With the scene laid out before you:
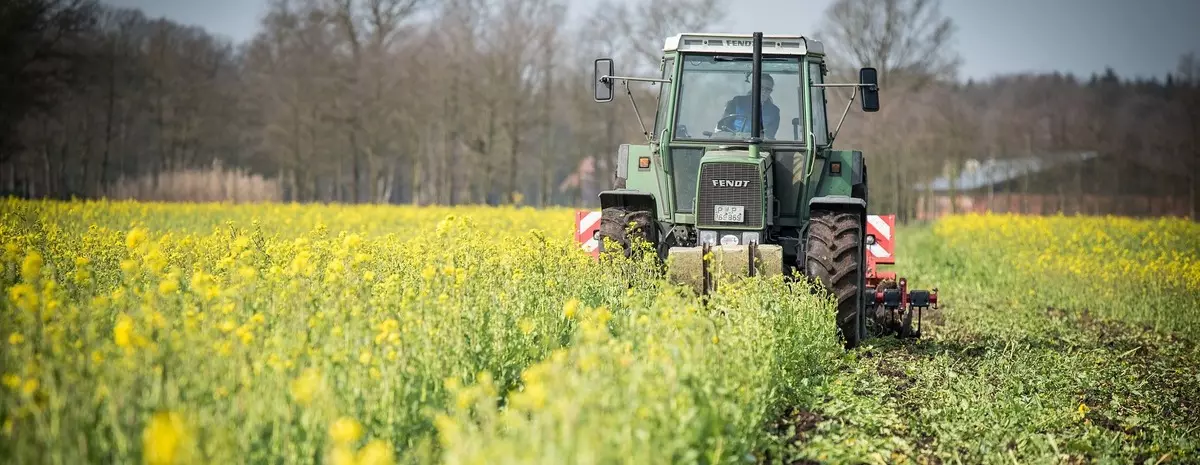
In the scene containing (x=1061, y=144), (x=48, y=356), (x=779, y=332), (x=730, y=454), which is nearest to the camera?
(x=48, y=356)

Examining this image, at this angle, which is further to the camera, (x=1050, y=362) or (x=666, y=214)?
(x=666, y=214)

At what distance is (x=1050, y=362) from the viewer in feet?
30.0

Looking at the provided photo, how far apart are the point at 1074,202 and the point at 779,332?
5445cm

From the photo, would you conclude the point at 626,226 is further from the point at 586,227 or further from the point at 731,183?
the point at 586,227

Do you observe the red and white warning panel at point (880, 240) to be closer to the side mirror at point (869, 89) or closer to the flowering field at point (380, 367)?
the side mirror at point (869, 89)

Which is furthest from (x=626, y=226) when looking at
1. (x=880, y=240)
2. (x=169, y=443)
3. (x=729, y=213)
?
(x=169, y=443)

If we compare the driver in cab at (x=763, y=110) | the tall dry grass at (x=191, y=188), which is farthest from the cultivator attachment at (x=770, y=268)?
the tall dry grass at (x=191, y=188)

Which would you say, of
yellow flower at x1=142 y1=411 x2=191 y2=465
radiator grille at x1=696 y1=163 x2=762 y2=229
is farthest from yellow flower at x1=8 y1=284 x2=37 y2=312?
radiator grille at x1=696 y1=163 x2=762 y2=229

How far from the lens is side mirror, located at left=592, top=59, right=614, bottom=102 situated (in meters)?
9.65

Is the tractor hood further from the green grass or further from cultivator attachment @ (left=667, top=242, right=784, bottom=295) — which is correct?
the green grass

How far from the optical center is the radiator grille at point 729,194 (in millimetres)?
9586

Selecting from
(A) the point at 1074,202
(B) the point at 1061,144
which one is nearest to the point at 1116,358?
(A) the point at 1074,202

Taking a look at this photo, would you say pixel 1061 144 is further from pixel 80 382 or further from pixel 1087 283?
pixel 80 382

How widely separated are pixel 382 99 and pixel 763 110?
33.1 m
